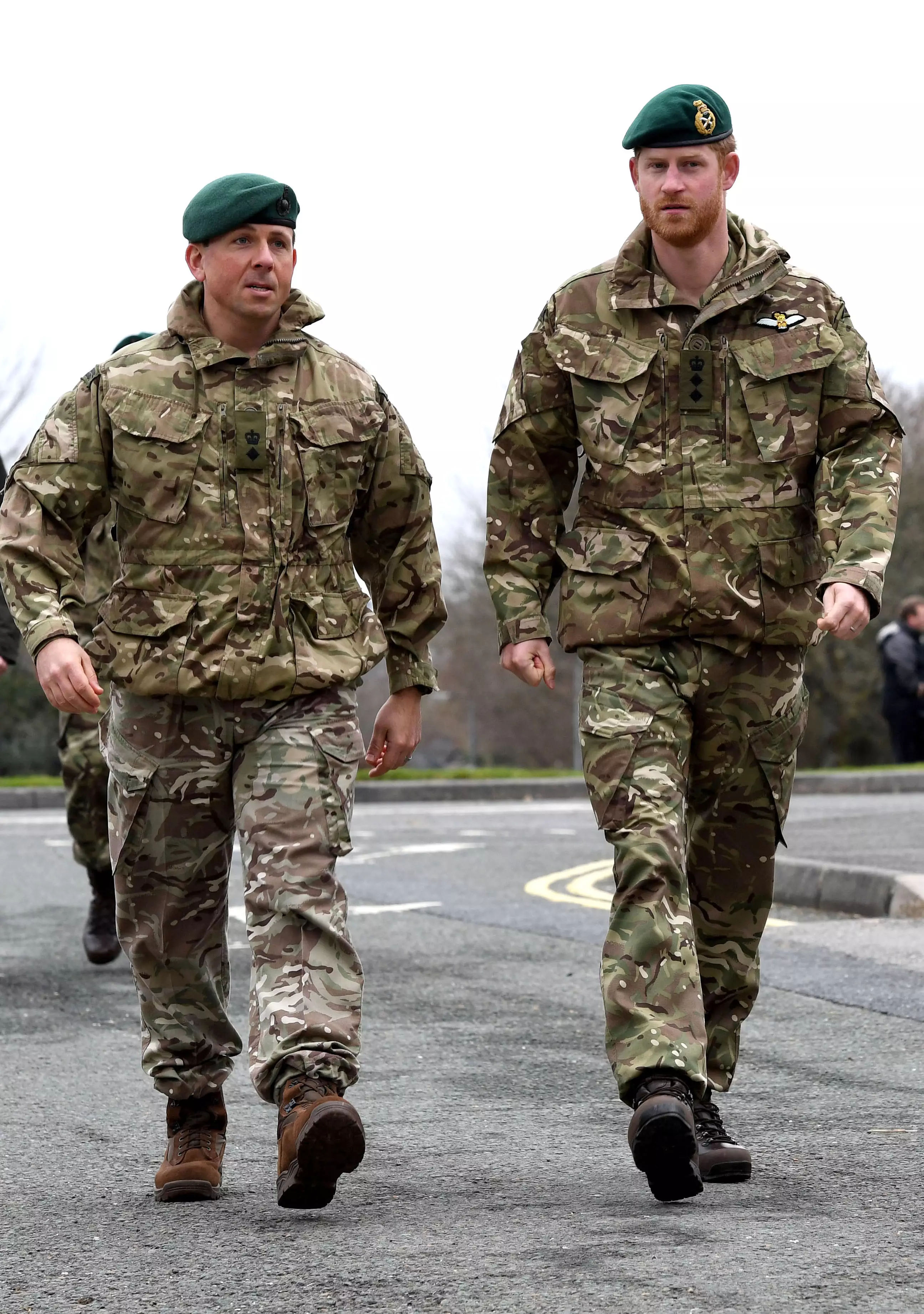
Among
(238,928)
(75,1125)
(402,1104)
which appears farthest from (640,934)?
(238,928)

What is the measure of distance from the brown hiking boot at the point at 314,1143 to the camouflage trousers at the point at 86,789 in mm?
4136

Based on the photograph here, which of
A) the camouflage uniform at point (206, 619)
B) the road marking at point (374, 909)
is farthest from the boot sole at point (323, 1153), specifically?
the road marking at point (374, 909)

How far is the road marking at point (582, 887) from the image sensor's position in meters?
10.2

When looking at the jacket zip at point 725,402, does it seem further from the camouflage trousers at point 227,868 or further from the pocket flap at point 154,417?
the pocket flap at point 154,417

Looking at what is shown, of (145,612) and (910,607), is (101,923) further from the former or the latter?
(910,607)

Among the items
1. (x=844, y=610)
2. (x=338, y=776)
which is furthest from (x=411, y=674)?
(x=844, y=610)

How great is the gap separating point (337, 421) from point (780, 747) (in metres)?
1.15

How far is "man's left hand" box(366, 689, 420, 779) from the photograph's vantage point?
14.8 ft

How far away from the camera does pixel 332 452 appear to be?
14.3 feet

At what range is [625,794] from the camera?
4.25 metres

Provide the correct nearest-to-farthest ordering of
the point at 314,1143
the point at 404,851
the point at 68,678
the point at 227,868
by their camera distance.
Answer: the point at 314,1143, the point at 68,678, the point at 227,868, the point at 404,851

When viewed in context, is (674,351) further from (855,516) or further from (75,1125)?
(75,1125)

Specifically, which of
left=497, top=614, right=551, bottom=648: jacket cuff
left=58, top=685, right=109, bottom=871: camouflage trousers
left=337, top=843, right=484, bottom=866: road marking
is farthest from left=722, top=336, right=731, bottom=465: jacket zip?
left=337, top=843, right=484, bottom=866: road marking

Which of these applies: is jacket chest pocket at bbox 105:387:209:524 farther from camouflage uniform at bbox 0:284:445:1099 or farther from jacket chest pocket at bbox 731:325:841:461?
jacket chest pocket at bbox 731:325:841:461
